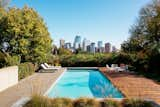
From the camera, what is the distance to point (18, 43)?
2205 centimetres

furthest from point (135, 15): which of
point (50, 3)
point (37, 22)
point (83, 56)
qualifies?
point (37, 22)

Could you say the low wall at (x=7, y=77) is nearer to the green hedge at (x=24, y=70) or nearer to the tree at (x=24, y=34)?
the green hedge at (x=24, y=70)

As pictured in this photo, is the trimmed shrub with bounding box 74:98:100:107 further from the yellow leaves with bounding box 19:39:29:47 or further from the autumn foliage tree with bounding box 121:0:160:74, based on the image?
the autumn foliage tree with bounding box 121:0:160:74

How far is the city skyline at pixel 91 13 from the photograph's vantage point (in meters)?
24.3

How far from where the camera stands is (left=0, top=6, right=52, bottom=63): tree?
847 inches

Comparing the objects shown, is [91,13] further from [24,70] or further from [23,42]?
[24,70]

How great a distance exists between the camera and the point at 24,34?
21906mm

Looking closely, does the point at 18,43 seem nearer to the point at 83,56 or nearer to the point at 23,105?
the point at 83,56

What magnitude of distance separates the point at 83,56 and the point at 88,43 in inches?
1080

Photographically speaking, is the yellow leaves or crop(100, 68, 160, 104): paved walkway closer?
crop(100, 68, 160, 104): paved walkway

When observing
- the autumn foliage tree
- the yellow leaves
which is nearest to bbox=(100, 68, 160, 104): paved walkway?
the autumn foliage tree

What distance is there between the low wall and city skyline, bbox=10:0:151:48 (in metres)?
9.39

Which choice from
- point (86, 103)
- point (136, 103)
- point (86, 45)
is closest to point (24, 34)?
point (86, 103)

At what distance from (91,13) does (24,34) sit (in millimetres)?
8211
